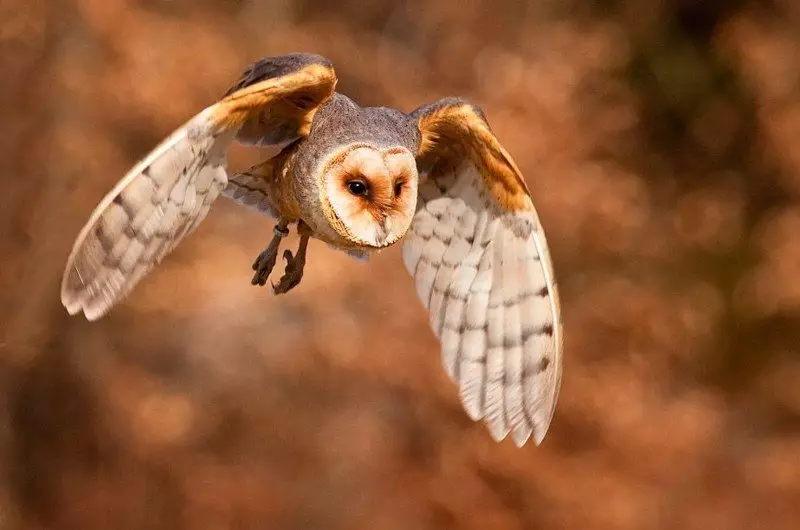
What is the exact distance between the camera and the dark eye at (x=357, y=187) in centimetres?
106

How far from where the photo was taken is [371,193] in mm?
1049

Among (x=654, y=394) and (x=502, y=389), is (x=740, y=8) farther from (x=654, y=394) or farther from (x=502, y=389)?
(x=502, y=389)

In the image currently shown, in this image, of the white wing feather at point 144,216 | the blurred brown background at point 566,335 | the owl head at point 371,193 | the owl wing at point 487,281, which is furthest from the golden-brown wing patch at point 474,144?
the blurred brown background at point 566,335

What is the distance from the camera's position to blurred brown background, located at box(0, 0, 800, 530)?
3.21 meters

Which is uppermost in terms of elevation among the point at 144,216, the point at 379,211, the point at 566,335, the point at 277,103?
the point at 566,335

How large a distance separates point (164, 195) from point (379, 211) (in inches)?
9.7

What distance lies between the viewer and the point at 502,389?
132cm

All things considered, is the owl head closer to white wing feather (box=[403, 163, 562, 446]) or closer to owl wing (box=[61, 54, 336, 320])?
owl wing (box=[61, 54, 336, 320])

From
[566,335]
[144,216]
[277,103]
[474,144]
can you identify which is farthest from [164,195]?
[566,335]

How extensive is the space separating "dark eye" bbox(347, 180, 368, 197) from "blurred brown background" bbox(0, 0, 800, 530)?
2148mm

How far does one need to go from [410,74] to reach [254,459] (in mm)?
1520

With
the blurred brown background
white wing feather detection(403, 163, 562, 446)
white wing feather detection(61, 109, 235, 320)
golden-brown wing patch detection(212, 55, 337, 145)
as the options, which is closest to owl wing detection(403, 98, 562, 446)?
white wing feather detection(403, 163, 562, 446)

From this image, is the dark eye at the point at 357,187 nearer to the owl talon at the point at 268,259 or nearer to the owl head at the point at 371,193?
the owl head at the point at 371,193

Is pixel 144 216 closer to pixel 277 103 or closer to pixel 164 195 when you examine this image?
pixel 164 195
